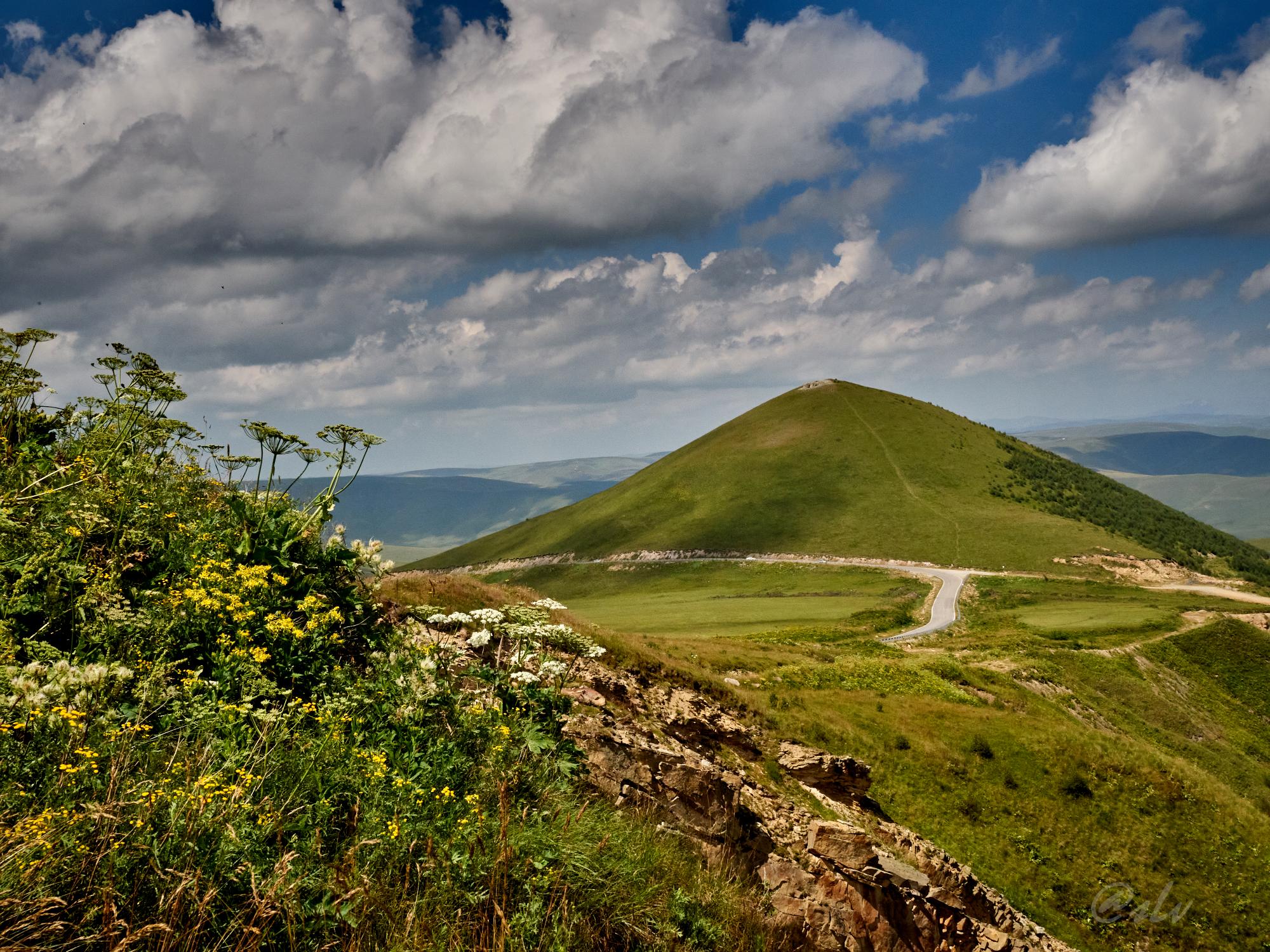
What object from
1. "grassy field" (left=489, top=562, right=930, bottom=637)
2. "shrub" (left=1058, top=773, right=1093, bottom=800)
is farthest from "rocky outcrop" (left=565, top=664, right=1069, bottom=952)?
"grassy field" (left=489, top=562, right=930, bottom=637)

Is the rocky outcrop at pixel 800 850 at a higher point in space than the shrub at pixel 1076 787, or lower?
higher

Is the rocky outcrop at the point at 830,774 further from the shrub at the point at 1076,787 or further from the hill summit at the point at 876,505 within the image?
the hill summit at the point at 876,505

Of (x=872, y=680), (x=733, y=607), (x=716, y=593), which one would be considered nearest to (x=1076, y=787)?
(x=872, y=680)

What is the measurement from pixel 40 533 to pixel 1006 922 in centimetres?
1832

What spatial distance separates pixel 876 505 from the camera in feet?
476

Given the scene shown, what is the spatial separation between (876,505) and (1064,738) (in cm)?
12221

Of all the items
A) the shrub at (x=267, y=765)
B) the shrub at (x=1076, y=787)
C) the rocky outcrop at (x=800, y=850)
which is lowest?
the shrub at (x=1076, y=787)

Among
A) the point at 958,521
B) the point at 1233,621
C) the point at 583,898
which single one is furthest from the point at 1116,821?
the point at 958,521

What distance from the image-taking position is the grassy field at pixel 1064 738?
21.5m

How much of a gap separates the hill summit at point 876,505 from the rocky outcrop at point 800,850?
357 feet

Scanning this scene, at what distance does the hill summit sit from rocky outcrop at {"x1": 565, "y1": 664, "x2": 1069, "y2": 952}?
109m

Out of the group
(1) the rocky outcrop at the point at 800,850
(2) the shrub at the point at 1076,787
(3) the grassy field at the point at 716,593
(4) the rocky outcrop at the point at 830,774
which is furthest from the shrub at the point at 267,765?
(3) the grassy field at the point at 716,593

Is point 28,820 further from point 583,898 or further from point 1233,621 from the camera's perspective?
point 1233,621

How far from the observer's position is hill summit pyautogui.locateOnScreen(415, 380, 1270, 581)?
4862 inches
